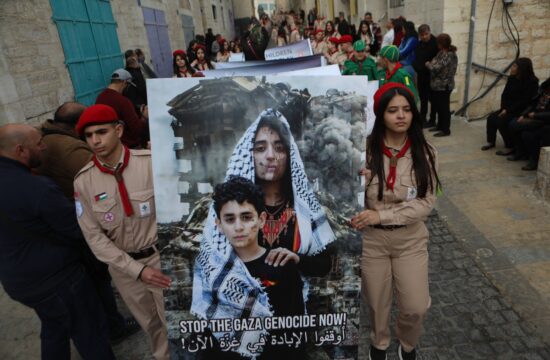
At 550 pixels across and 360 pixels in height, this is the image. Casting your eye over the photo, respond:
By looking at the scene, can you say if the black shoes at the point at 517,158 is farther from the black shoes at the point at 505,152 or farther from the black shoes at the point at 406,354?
the black shoes at the point at 406,354

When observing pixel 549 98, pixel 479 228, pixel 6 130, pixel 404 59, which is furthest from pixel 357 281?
pixel 404 59

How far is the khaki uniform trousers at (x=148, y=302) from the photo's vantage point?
2.32m

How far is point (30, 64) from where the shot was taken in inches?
234

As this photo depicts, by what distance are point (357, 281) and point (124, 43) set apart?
10621mm

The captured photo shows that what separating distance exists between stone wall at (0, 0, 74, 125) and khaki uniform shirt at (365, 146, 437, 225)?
17.0 ft

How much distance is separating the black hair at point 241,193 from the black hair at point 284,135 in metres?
0.05

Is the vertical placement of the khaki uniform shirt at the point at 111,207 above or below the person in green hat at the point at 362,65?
below

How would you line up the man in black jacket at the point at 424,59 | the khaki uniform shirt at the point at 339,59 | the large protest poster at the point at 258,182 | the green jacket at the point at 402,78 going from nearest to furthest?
the large protest poster at the point at 258,182
the green jacket at the point at 402,78
the man in black jacket at the point at 424,59
the khaki uniform shirt at the point at 339,59

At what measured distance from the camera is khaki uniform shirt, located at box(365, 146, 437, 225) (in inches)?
85.6

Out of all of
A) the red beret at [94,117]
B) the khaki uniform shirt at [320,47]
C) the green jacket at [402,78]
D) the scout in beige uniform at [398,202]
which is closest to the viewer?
the red beret at [94,117]

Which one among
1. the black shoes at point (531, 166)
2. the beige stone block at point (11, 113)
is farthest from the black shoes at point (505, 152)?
A: the beige stone block at point (11, 113)

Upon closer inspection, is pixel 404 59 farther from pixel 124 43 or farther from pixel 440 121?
pixel 124 43

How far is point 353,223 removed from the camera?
188cm

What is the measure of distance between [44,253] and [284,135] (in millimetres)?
1625
